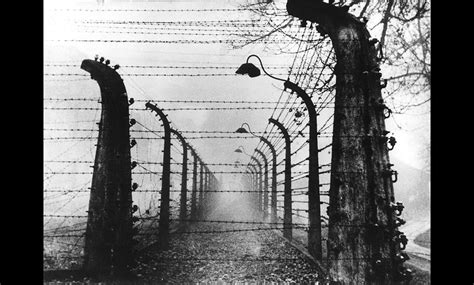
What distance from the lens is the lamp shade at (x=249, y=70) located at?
4160 mm

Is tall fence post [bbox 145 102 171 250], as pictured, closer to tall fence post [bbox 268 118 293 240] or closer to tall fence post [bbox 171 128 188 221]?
tall fence post [bbox 171 128 188 221]

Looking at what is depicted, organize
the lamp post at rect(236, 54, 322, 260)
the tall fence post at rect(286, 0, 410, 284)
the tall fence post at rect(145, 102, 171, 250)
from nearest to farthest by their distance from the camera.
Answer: the tall fence post at rect(286, 0, 410, 284) < the lamp post at rect(236, 54, 322, 260) < the tall fence post at rect(145, 102, 171, 250)

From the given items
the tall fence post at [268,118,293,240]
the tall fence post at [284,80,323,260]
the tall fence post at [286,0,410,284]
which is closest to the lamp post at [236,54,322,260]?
the tall fence post at [284,80,323,260]

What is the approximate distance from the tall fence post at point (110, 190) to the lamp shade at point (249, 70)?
160cm

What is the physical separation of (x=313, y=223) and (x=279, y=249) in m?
1.38

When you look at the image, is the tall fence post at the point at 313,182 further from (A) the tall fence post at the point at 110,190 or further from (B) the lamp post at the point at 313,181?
(A) the tall fence post at the point at 110,190

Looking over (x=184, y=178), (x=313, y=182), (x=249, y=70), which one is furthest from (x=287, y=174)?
(x=249, y=70)

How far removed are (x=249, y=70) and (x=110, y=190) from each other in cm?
219

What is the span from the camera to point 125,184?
4.43 metres

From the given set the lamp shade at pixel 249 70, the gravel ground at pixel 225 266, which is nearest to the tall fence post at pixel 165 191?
the gravel ground at pixel 225 266

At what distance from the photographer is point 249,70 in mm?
4168

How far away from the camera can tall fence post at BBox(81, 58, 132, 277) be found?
421 cm

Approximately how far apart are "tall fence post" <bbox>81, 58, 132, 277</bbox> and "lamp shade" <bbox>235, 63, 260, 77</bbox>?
160cm
